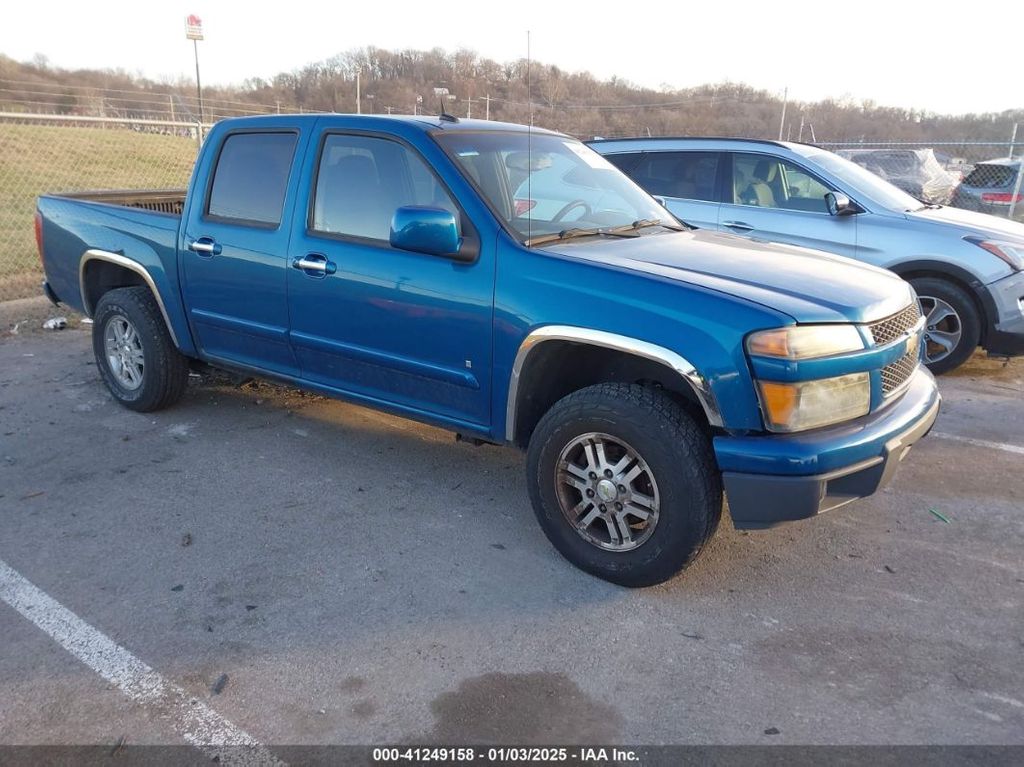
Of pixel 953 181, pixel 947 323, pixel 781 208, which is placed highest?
pixel 953 181

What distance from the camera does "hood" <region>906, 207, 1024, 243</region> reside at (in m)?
6.18

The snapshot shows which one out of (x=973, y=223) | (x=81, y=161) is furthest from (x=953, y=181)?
(x=81, y=161)

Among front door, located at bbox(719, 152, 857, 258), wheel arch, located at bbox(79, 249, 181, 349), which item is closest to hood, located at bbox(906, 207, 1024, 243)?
front door, located at bbox(719, 152, 857, 258)

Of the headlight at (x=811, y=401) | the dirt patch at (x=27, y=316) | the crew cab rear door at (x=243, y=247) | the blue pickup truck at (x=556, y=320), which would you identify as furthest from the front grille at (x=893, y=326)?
the dirt patch at (x=27, y=316)

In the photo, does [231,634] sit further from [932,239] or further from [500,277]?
[932,239]

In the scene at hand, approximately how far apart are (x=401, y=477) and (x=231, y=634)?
154 centimetres

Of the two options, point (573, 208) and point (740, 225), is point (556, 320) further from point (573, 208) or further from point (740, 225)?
point (740, 225)

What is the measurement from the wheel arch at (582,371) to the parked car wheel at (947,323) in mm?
3946

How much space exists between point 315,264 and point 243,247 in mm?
603

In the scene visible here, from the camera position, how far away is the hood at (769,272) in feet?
9.86

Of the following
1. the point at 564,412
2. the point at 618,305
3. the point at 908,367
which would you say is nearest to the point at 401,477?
the point at 564,412

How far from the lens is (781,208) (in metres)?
6.80

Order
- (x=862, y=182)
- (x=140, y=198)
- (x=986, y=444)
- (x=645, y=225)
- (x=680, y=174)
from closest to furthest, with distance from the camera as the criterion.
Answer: (x=645, y=225), (x=986, y=444), (x=140, y=198), (x=862, y=182), (x=680, y=174)

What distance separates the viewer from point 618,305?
3.08 metres
